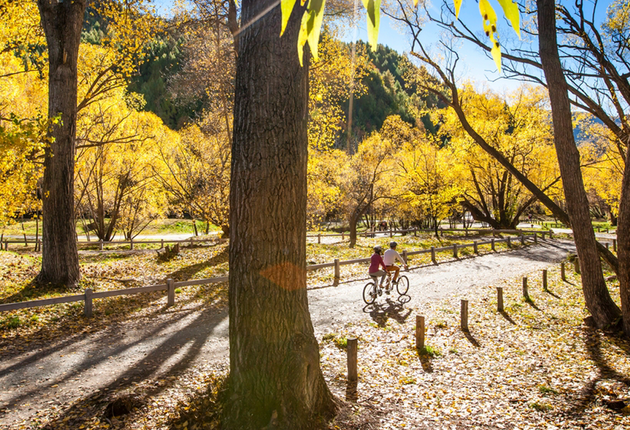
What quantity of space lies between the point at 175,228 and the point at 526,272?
4069 centimetres

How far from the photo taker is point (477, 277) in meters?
15.2

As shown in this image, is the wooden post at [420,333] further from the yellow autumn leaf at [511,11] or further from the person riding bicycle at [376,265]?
the yellow autumn leaf at [511,11]

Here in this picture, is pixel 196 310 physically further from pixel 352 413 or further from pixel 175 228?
pixel 175 228

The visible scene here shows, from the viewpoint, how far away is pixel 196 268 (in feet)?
47.5

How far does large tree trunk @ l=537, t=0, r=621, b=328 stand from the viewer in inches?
297

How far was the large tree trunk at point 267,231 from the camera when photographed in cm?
366

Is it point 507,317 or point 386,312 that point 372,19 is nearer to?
point 386,312

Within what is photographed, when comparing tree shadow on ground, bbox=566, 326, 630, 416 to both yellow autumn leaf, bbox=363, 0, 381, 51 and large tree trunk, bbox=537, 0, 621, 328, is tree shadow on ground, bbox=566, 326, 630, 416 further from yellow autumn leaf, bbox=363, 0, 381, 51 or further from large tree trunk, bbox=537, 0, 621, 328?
yellow autumn leaf, bbox=363, 0, 381, 51

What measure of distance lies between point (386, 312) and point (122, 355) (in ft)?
20.7

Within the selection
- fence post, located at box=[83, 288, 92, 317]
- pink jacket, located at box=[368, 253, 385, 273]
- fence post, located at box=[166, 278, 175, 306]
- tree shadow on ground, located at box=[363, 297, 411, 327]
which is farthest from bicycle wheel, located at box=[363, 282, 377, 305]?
fence post, located at box=[83, 288, 92, 317]

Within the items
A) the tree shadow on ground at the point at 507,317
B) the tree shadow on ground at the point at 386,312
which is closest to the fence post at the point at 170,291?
the tree shadow on ground at the point at 386,312

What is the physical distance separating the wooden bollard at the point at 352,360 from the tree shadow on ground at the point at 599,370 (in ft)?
9.24

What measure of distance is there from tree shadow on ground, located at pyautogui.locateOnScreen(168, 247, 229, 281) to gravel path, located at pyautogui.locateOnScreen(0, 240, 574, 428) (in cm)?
349

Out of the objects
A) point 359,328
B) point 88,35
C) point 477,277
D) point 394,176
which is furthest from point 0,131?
point 88,35
